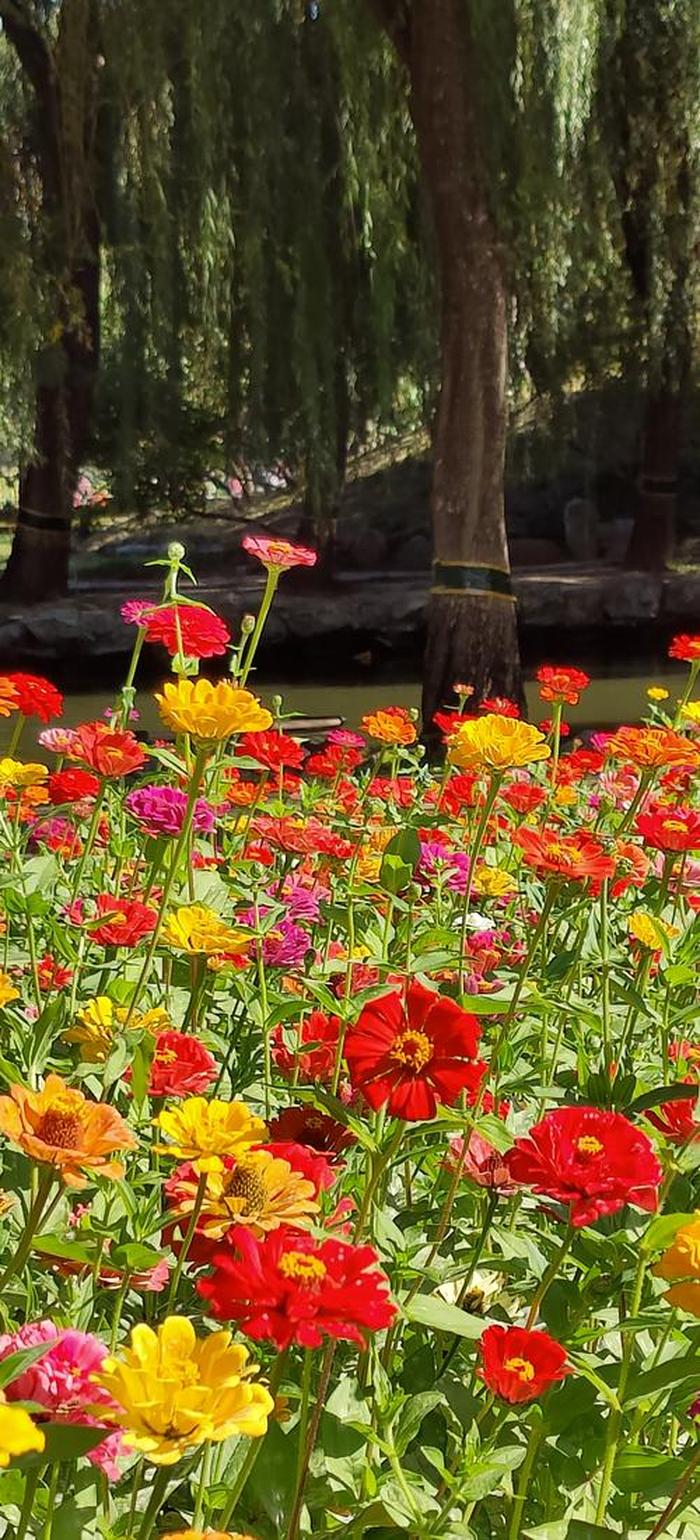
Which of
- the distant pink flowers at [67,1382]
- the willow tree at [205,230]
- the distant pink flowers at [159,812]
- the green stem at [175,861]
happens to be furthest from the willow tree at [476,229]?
the distant pink flowers at [67,1382]

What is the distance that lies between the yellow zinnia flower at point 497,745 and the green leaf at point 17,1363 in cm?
77

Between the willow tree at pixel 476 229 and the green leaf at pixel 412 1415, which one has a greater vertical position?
the willow tree at pixel 476 229

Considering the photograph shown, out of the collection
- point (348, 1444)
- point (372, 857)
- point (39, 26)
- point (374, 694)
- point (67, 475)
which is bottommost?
point (374, 694)

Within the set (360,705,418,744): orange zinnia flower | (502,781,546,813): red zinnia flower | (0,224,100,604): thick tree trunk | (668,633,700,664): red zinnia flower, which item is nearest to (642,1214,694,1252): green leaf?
(502,781,546,813): red zinnia flower

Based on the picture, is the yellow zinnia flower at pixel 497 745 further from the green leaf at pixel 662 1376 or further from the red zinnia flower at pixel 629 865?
the green leaf at pixel 662 1376

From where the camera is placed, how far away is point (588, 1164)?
0.76 meters

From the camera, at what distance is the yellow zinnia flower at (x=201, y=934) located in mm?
966

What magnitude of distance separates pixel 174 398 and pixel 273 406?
4.40 feet

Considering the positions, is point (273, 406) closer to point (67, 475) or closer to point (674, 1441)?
point (67, 475)

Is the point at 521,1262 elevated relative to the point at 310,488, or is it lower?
lower

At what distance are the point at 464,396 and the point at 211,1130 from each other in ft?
18.5

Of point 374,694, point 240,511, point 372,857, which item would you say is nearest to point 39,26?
point 374,694

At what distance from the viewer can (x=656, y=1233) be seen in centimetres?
78

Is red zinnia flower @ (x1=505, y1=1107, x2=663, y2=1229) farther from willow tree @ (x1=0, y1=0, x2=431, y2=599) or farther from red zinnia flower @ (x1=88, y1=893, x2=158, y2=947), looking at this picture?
willow tree @ (x1=0, y1=0, x2=431, y2=599)
